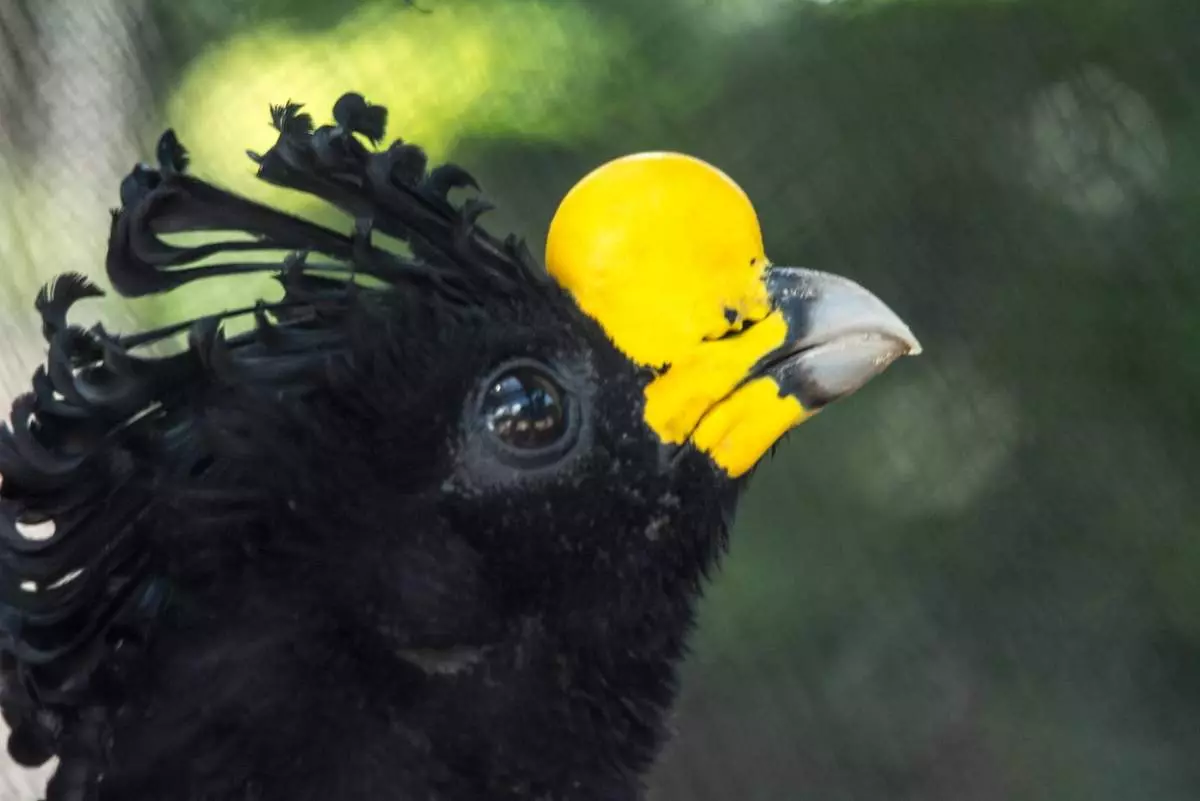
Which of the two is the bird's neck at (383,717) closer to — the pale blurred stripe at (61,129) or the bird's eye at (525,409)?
the bird's eye at (525,409)

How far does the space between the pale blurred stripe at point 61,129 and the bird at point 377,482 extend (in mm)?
447

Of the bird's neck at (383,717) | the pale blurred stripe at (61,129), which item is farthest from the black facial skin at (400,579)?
the pale blurred stripe at (61,129)

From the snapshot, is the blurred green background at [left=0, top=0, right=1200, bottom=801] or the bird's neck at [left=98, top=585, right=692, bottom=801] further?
the blurred green background at [left=0, top=0, right=1200, bottom=801]

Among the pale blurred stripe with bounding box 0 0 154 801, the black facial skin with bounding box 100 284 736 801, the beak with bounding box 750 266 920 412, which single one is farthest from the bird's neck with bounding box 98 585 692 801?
the pale blurred stripe with bounding box 0 0 154 801

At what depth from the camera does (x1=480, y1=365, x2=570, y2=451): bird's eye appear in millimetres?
472

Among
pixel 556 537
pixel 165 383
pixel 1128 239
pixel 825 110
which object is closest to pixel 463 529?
pixel 556 537

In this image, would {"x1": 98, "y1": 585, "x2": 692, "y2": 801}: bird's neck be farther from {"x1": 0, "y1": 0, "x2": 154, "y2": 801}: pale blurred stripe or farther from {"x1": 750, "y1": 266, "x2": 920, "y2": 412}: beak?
{"x1": 0, "y1": 0, "x2": 154, "y2": 801}: pale blurred stripe

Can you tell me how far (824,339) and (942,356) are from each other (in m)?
0.63

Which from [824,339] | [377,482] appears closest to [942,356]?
[824,339]

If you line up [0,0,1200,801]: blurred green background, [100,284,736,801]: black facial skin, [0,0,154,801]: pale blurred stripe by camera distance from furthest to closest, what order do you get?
[0,0,1200,801]: blurred green background, [0,0,154,801]: pale blurred stripe, [100,284,736,801]: black facial skin

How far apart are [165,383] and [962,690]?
883mm

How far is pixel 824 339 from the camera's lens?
1.67 feet

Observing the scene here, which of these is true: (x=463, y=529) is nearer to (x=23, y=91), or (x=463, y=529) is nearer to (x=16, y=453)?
(x=16, y=453)

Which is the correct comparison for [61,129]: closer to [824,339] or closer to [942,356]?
[824,339]
